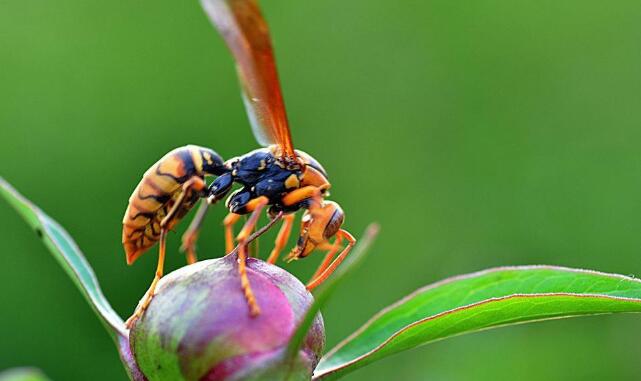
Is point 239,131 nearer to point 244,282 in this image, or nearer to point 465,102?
point 465,102

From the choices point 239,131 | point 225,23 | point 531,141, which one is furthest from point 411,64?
point 225,23

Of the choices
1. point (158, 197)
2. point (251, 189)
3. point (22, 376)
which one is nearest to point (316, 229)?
point (251, 189)

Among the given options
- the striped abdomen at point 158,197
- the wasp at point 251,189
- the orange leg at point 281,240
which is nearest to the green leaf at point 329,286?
the wasp at point 251,189

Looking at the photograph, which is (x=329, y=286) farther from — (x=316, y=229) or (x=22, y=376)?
(x=316, y=229)

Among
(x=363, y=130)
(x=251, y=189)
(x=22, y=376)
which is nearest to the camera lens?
(x=22, y=376)

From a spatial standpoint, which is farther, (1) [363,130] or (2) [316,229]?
(1) [363,130]

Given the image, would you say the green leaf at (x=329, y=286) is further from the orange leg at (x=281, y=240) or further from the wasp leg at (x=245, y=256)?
the orange leg at (x=281, y=240)

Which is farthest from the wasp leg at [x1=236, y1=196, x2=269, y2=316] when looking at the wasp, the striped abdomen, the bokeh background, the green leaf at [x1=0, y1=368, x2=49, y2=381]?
the bokeh background
